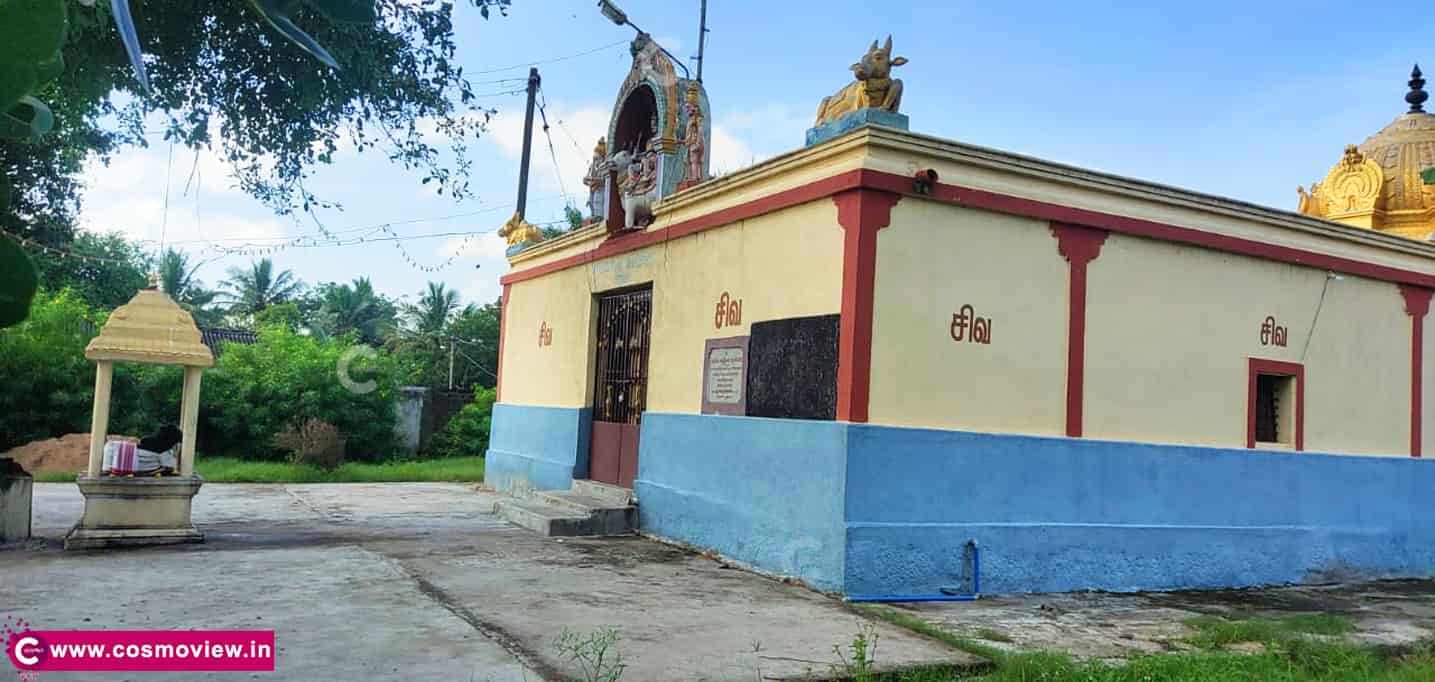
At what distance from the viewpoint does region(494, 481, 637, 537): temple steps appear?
9.84m

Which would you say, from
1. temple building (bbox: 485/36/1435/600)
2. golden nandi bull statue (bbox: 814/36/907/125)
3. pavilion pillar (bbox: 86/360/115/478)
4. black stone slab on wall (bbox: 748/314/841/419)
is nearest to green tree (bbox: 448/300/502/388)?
temple building (bbox: 485/36/1435/600)

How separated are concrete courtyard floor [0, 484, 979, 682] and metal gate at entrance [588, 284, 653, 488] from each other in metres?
1.51

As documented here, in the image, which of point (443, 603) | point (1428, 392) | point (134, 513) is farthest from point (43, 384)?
point (1428, 392)

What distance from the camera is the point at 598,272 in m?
12.0

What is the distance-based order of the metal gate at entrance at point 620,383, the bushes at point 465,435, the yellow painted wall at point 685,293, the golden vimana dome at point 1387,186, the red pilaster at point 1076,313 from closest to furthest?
1. the yellow painted wall at point 685,293
2. the red pilaster at point 1076,313
3. the metal gate at entrance at point 620,383
4. the golden vimana dome at point 1387,186
5. the bushes at point 465,435

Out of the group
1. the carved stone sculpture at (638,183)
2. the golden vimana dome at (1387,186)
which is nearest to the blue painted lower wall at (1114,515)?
the golden vimana dome at (1387,186)

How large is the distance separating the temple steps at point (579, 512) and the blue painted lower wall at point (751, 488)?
232mm

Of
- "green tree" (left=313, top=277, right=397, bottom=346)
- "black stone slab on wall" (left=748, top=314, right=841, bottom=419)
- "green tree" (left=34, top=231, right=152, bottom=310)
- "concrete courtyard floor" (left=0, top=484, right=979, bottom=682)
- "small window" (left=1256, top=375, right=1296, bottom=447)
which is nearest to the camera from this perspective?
"concrete courtyard floor" (left=0, top=484, right=979, bottom=682)

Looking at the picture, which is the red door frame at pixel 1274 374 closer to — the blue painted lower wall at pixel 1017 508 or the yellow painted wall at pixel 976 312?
the blue painted lower wall at pixel 1017 508

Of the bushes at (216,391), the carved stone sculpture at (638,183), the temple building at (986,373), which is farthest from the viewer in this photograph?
the bushes at (216,391)

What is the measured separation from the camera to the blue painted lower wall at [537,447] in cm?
1181

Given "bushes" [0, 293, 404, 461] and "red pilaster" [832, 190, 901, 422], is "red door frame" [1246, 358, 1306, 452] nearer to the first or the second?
"red pilaster" [832, 190, 901, 422]

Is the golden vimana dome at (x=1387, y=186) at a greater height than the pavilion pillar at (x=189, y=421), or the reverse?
the golden vimana dome at (x=1387, y=186)

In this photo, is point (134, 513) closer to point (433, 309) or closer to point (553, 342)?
point (553, 342)
